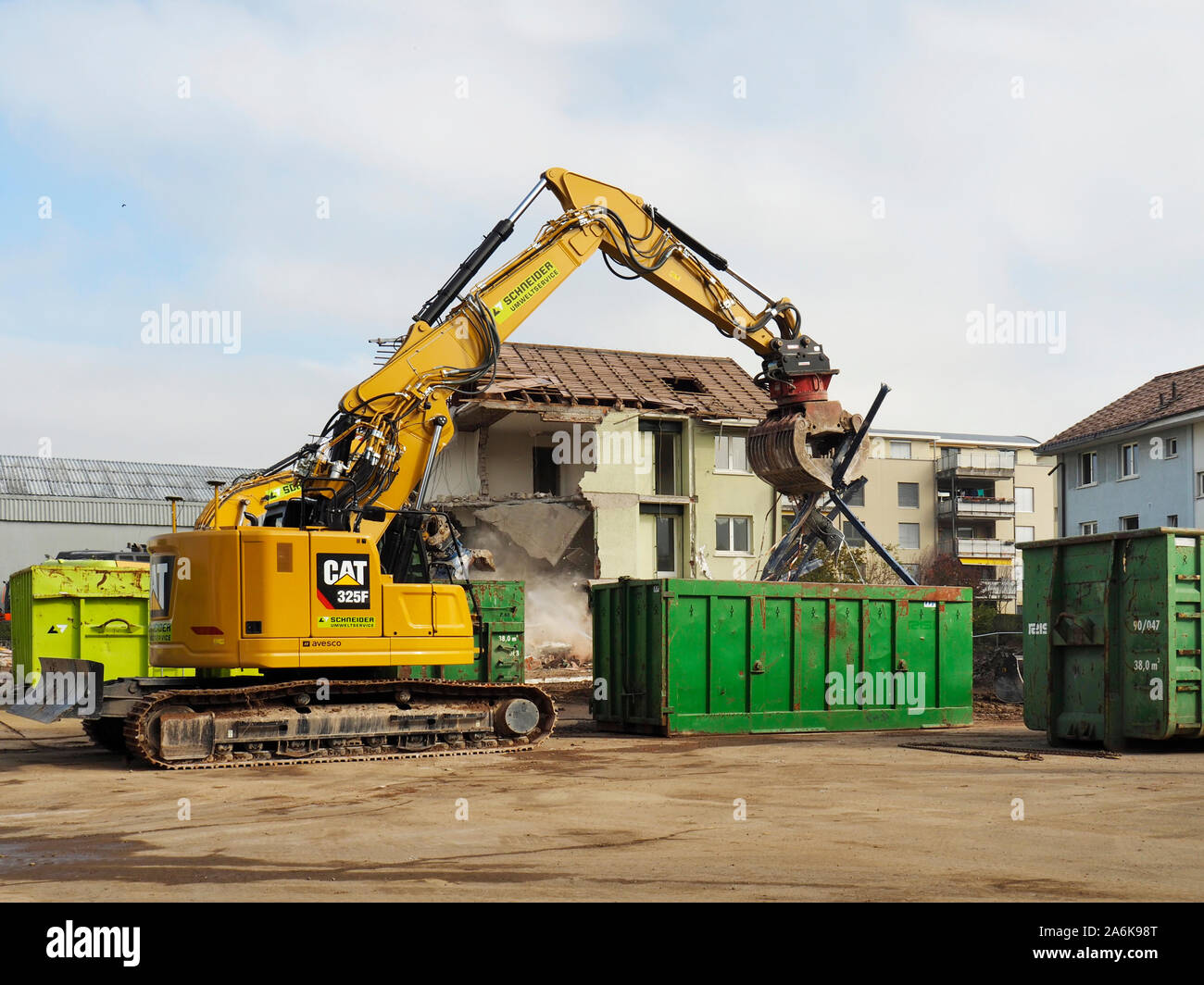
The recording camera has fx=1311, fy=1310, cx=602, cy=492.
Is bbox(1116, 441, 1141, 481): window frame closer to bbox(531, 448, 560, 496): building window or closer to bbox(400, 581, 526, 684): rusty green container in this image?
bbox(531, 448, 560, 496): building window

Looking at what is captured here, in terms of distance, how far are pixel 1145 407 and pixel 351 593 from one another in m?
32.8

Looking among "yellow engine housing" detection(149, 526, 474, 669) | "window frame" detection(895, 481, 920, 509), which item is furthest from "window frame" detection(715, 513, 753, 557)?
"window frame" detection(895, 481, 920, 509)

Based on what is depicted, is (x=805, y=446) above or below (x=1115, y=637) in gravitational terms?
above

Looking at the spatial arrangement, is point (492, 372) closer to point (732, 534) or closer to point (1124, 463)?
point (732, 534)

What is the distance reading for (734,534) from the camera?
41594 mm

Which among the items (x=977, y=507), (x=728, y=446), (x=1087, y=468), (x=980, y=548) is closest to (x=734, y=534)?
(x=728, y=446)

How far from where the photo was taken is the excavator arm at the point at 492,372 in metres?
14.2

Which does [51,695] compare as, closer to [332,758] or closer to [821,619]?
[332,758]

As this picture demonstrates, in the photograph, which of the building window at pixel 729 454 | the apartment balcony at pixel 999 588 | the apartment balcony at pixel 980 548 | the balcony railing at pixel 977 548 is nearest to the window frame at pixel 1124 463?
the building window at pixel 729 454

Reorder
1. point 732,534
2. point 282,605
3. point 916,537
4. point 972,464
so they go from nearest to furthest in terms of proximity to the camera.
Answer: point 282,605 → point 732,534 → point 916,537 → point 972,464

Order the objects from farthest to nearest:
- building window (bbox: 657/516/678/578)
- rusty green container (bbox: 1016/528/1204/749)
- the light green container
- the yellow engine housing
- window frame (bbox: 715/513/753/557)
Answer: window frame (bbox: 715/513/753/557) < building window (bbox: 657/516/678/578) < the light green container < rusty green container (bbox: 1016/528/1204/749) < the yellow engine housing

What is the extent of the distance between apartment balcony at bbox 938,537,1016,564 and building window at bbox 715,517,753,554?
3020cm

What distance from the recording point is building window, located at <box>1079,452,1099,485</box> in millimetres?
42031

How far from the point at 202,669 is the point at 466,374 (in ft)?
14.5
